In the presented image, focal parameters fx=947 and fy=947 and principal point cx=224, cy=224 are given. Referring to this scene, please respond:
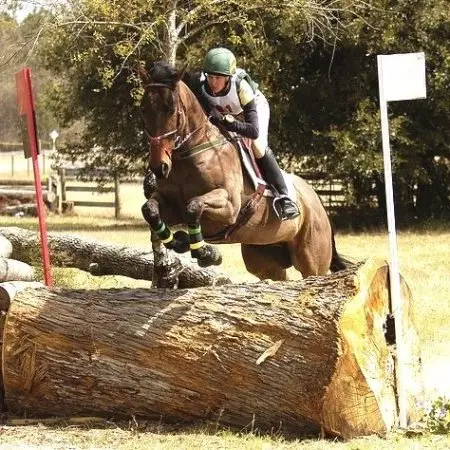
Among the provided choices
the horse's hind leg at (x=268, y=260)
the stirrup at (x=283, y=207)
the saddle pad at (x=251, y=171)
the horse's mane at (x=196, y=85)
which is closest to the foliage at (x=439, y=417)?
the stirrup at (x=283, y=207)

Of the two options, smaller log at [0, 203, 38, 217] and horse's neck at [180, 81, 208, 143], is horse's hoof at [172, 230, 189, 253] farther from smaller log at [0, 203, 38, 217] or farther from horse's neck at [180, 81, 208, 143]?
smaller log at [0, 203, 38, 217]

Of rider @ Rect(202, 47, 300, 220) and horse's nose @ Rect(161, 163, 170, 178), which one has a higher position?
rider @ Rect(202, 47, 300, 220)

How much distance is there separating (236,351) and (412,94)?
6.01 ft

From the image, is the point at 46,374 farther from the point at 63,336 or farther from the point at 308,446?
the point at 308,446

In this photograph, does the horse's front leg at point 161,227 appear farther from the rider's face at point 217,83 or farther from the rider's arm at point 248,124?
the rider's face at point 217,83

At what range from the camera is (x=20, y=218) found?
2398 cm

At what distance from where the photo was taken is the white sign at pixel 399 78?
219 inches

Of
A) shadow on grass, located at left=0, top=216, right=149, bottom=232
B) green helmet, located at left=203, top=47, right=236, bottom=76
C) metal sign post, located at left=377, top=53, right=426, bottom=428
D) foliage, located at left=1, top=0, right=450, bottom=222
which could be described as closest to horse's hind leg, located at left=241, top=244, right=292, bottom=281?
green helmet, located at left=203, top=47, right=236, bottom=76

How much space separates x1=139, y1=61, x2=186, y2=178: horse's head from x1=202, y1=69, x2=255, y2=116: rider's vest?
736 mm

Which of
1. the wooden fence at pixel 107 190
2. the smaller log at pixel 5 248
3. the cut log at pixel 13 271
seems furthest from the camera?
the wooden fence at pixel 107 190

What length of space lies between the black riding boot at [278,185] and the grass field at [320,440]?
1.58 metres

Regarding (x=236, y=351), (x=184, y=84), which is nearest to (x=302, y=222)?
(x=184, y=84)

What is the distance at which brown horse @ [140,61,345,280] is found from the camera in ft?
19.1

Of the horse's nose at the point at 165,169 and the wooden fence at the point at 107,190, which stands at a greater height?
the horse's nose at the point at 165,169
